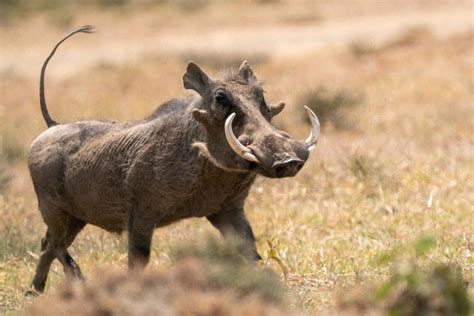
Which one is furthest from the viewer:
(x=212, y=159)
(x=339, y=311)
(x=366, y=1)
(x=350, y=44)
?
(x=366, y=1)

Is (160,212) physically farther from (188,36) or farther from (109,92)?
(188,36)

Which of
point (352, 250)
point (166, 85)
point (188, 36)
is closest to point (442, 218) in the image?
point (352, 250)

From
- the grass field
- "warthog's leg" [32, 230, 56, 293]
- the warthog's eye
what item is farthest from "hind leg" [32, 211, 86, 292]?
the warthog's eye

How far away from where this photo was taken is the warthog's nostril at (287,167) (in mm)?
5320

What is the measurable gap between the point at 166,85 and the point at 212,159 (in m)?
10.9

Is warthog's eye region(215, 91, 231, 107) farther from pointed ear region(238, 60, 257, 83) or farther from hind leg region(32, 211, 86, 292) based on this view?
hind leg region(32, 211, 86, 292)

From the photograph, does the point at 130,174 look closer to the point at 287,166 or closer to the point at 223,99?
the point at 223,99

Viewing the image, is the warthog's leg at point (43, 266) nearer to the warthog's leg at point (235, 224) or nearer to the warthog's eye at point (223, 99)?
the warthog's leg at point (235, 224)

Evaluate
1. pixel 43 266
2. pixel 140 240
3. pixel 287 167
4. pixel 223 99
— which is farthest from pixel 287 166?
pixel 43 266

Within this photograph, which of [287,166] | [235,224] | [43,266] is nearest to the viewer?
[287,166]

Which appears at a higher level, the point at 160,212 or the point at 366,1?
the point at 160,212

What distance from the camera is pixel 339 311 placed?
4277 millimetres

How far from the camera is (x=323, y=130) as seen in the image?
12.5m

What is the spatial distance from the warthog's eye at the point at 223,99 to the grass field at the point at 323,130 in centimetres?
74
